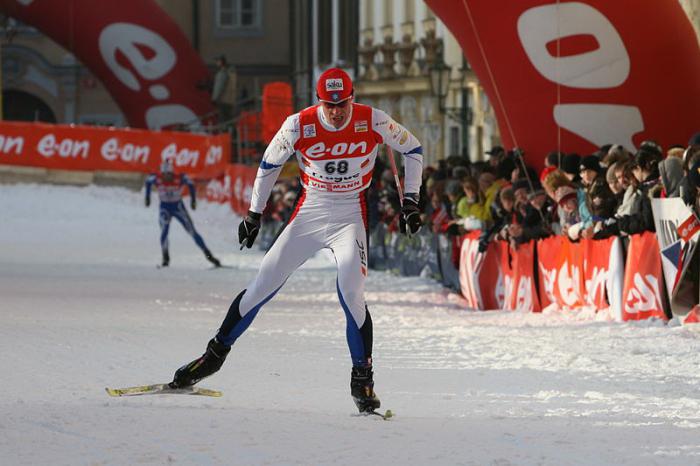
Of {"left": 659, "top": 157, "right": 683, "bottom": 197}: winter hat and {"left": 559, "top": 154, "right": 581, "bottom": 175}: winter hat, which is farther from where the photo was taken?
{"left": 559, "top": 154, "right": 581, "bottom": 175}: winter hat

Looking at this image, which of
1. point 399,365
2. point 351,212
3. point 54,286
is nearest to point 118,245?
point 54,286

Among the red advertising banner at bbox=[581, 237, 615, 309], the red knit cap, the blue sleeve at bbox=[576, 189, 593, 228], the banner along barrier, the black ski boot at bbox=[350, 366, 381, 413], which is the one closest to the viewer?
the black ski boot at bbox=[350, 366, 381, 413]

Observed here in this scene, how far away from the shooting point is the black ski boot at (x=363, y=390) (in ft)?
31.3

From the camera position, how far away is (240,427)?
875cm

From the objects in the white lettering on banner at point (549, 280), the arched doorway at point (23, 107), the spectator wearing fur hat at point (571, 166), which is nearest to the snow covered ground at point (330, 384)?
the white lettering on banner at point (549, 280)

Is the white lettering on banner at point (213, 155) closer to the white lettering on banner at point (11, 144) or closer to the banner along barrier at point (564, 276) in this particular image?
the white lettering on banner at point (11, 144)

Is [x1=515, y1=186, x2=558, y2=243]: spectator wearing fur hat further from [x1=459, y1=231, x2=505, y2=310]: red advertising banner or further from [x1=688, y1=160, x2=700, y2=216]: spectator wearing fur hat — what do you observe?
[x1=688, y1=160, x2=700, y2=216]: spectator wearing fur hat

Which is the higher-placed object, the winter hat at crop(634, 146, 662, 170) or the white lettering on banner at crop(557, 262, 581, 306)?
the winter hat at crop(634, 146, 662, 170)

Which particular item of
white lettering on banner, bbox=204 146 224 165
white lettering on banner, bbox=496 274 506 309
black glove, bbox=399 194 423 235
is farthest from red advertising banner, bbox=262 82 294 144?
black glove, bbox=399 194 423 235

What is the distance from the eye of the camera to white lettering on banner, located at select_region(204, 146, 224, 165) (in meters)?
42.3

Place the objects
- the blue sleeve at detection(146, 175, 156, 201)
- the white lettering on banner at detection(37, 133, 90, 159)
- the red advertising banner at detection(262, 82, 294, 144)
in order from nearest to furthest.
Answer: the blue sleeve at detection(146, 175, 156, 201)
the red advertising banner at detection(262, 82, 294, 144)
the white lettering on banner at detection(37, 133, 90, 159)

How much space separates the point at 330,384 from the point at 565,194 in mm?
5932

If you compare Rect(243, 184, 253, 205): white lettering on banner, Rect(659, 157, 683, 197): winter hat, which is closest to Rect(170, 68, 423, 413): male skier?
Rect(659, 157, 683, 197): winter hat

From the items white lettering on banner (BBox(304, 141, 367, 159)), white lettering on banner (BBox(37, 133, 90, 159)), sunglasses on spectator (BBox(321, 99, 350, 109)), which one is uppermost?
sunglasses on spectator (BBox(321, 99, 350, 109))
